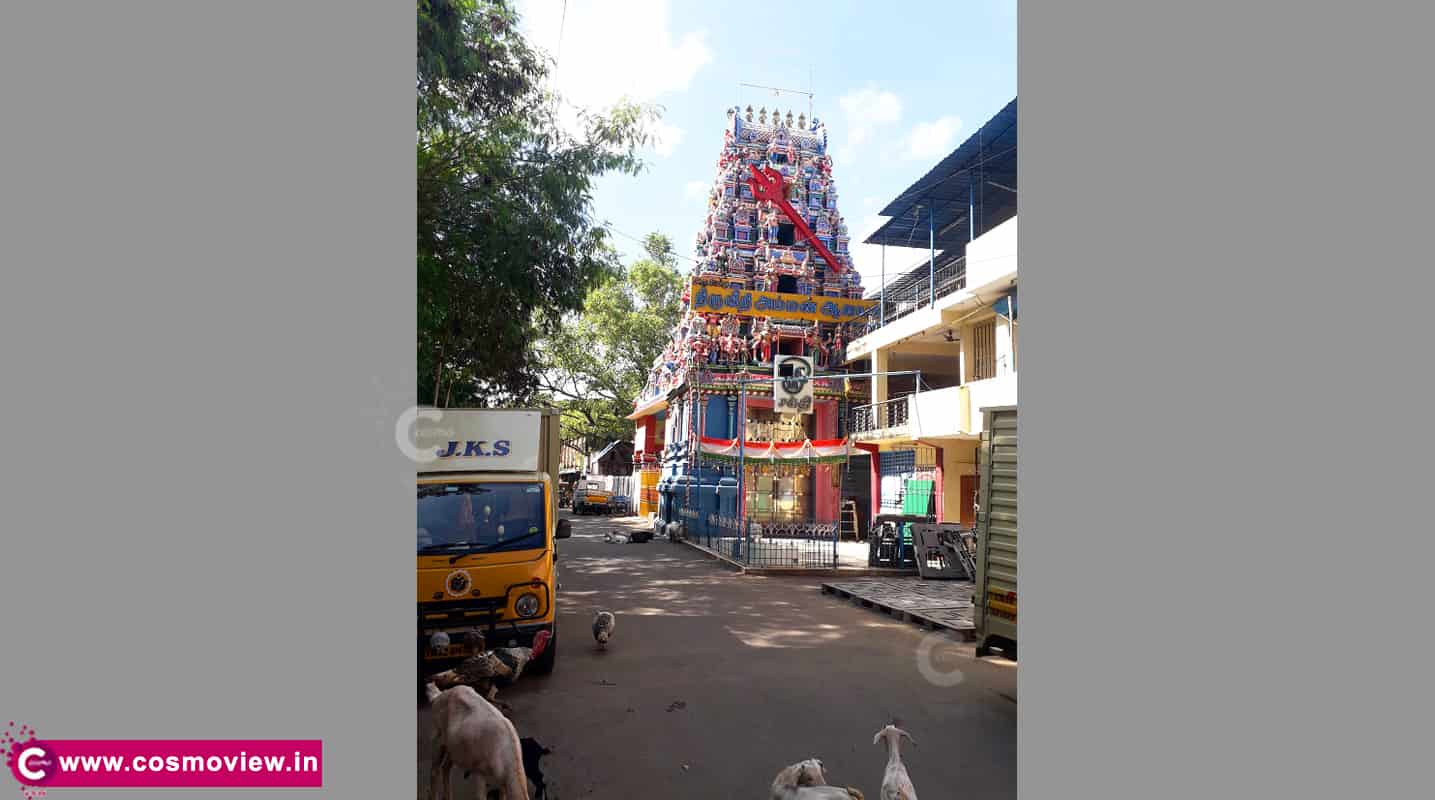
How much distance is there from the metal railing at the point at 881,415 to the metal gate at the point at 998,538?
1443 centimetres

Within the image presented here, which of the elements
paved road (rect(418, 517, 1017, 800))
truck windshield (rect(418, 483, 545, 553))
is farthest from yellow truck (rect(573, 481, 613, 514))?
truck windshield (rect(418, 483, 545, 553))

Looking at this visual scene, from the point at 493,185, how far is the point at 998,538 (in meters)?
6.32

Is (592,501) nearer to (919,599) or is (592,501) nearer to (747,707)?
(919,599)

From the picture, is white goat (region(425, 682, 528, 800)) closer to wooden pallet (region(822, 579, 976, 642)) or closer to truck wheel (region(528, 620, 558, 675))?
truck wheel (region(528, 620, 558, 675))

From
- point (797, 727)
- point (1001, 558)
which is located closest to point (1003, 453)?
point (1001, 558)

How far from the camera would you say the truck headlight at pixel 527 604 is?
6141 millimetres

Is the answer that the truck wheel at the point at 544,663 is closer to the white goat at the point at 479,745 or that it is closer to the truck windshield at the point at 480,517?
the truck windshield at the point at 480,517

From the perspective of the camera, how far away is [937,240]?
21.8 m

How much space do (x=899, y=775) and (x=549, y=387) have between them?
31869mm

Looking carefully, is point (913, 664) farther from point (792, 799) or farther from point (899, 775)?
point (792, 799)

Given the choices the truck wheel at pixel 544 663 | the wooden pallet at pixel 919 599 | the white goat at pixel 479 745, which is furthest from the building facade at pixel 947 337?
the white goat at pixel 479 745

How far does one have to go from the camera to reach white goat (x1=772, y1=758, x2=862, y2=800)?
324 centimetres

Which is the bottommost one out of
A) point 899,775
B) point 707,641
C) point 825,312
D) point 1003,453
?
point 707,641

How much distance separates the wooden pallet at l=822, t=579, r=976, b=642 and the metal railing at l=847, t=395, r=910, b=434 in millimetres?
8156
